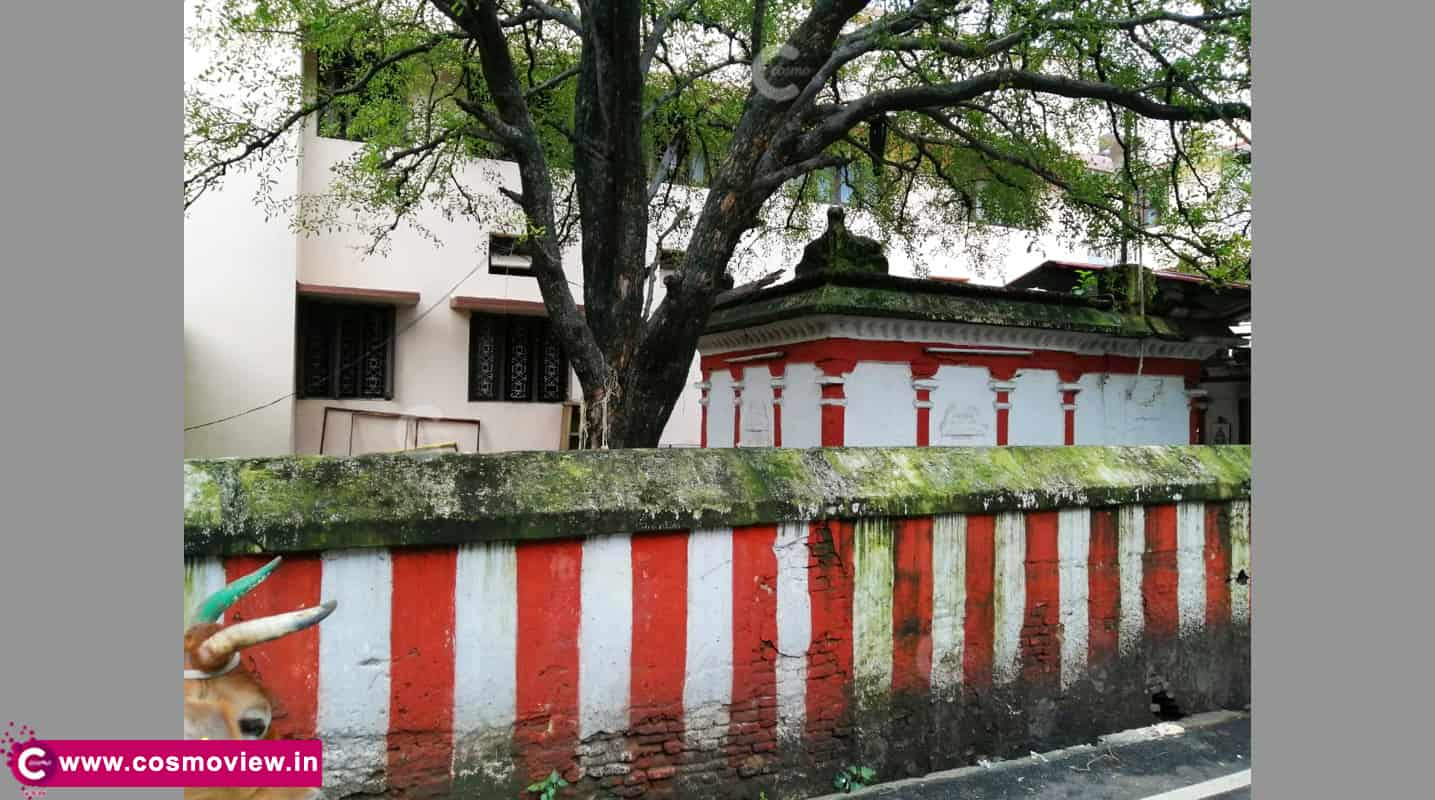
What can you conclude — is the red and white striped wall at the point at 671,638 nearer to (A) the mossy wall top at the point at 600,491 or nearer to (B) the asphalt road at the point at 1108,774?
(A) the mossy wall top at the point at 600,491

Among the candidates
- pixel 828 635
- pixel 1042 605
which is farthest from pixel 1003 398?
pixel 828 635

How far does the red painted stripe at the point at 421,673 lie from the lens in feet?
11.8

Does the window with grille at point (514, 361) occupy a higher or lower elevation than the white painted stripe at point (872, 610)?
higher

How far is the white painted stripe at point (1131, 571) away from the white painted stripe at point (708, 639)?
2518 millimetres

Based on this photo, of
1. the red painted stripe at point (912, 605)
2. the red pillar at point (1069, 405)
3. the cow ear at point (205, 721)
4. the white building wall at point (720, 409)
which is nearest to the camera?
the cow ear at point (205, 721)

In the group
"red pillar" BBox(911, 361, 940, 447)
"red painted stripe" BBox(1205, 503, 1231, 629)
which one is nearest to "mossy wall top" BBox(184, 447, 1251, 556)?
"red painted stripe" BBox(1205, 503, 1231, 629)

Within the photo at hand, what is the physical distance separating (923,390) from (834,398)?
1217 millimetres

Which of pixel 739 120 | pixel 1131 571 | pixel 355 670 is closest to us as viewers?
pixel 355 670

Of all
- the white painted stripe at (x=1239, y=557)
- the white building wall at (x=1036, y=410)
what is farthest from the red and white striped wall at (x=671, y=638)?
the white building wall at (x=1036, y=410)

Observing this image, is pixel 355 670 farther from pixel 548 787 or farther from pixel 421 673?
pixel 548 787

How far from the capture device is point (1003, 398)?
37.9 ft

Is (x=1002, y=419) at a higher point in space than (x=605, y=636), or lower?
higher

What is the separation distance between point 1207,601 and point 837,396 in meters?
5.17

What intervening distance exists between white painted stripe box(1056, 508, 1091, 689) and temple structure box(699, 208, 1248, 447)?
4.77 meters
